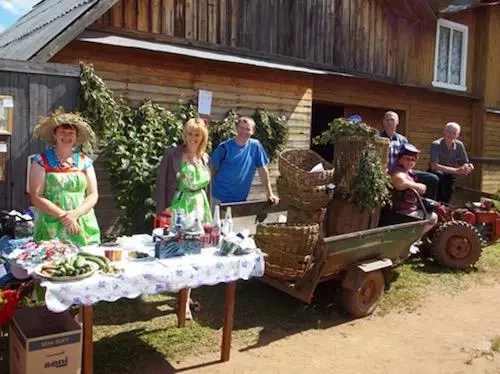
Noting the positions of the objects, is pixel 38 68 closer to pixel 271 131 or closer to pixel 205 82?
pixel 205 82

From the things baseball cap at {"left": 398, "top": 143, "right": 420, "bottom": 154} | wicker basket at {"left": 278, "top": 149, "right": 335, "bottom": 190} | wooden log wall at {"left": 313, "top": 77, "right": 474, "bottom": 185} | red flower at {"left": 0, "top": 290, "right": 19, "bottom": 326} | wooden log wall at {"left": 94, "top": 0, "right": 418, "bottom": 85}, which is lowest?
red flower at {"left": 0, "top": 290, "right": 19, "bottom": 326}

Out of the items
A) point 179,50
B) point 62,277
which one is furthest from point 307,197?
point 179,50

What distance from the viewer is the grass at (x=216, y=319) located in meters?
4.28

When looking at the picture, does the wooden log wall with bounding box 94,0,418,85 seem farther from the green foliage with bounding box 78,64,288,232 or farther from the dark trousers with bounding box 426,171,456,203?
the dark trousers with bounding box 426,171,456,203

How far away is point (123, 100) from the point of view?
723 cm

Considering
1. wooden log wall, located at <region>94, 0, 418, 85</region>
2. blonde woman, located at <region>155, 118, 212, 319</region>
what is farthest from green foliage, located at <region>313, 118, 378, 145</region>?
wooden log wall, located at <region>94, 0, 418, 85</region>

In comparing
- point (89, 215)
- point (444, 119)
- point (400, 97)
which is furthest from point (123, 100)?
point (444, 119)

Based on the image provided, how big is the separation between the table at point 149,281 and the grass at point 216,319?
Answer: 53 centimetres

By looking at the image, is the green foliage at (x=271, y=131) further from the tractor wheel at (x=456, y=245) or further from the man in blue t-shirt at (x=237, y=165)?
the tractor wheel at (x=456, y=245)

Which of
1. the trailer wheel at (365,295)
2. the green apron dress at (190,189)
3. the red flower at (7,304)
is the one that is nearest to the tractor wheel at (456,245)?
the trailer wheel at (365,295)

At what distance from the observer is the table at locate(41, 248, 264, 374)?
3.06 meters

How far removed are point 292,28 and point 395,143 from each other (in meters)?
4.11

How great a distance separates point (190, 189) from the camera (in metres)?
4.55

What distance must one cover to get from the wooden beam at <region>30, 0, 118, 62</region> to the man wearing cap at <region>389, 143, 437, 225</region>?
4.36 m
